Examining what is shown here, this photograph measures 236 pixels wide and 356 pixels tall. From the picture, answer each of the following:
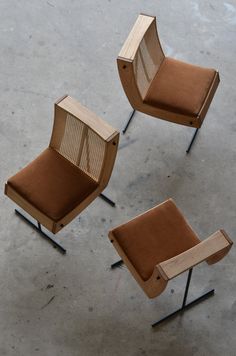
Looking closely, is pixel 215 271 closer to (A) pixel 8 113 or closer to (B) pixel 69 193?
(B) pixel 69 193

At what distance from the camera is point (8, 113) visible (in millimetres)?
4121

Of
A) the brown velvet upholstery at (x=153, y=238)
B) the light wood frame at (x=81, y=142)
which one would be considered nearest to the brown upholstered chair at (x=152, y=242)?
the brown velvet upholstery at (x=153, y=238)

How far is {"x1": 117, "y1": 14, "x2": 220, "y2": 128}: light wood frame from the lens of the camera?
3.46 metres

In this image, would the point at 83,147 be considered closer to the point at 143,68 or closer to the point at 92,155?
the point at 92,155

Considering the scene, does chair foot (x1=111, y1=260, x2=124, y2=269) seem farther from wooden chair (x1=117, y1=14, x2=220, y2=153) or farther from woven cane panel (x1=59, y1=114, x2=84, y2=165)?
wooden chair (x1=117, y1=14, x2=220, y2=153)

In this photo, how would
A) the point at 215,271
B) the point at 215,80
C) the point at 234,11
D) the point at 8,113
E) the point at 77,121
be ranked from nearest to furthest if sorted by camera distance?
1. the point at 77,121
2. the point at 215,271
3. the point at 215,80
4. the point at 8,113
5. the point at 234,11

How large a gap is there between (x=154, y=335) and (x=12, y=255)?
92 centimetres

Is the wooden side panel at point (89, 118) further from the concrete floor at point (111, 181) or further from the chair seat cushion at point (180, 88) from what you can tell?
the concrete floor at point (111, 181)

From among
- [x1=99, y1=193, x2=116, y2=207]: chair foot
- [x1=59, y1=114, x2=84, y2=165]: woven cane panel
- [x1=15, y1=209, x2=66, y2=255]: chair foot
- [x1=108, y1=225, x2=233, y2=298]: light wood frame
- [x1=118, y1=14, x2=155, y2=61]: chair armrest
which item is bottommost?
[x1=15, y1=209, x2=66, y2=255]: chair foot

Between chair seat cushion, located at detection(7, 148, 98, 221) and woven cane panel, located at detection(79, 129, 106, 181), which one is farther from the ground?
woven cane panel, located at detection(79, 129, 106, 181)

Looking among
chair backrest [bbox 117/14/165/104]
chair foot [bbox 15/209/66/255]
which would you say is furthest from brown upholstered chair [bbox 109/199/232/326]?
chair backrest [bbox 117/14/165/104]

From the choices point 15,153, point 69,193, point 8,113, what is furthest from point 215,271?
point 8,113

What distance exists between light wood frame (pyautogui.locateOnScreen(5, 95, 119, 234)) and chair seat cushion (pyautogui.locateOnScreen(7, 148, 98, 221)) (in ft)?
0.09

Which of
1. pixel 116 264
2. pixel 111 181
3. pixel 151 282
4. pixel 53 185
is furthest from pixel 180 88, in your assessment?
pixel 151 282
